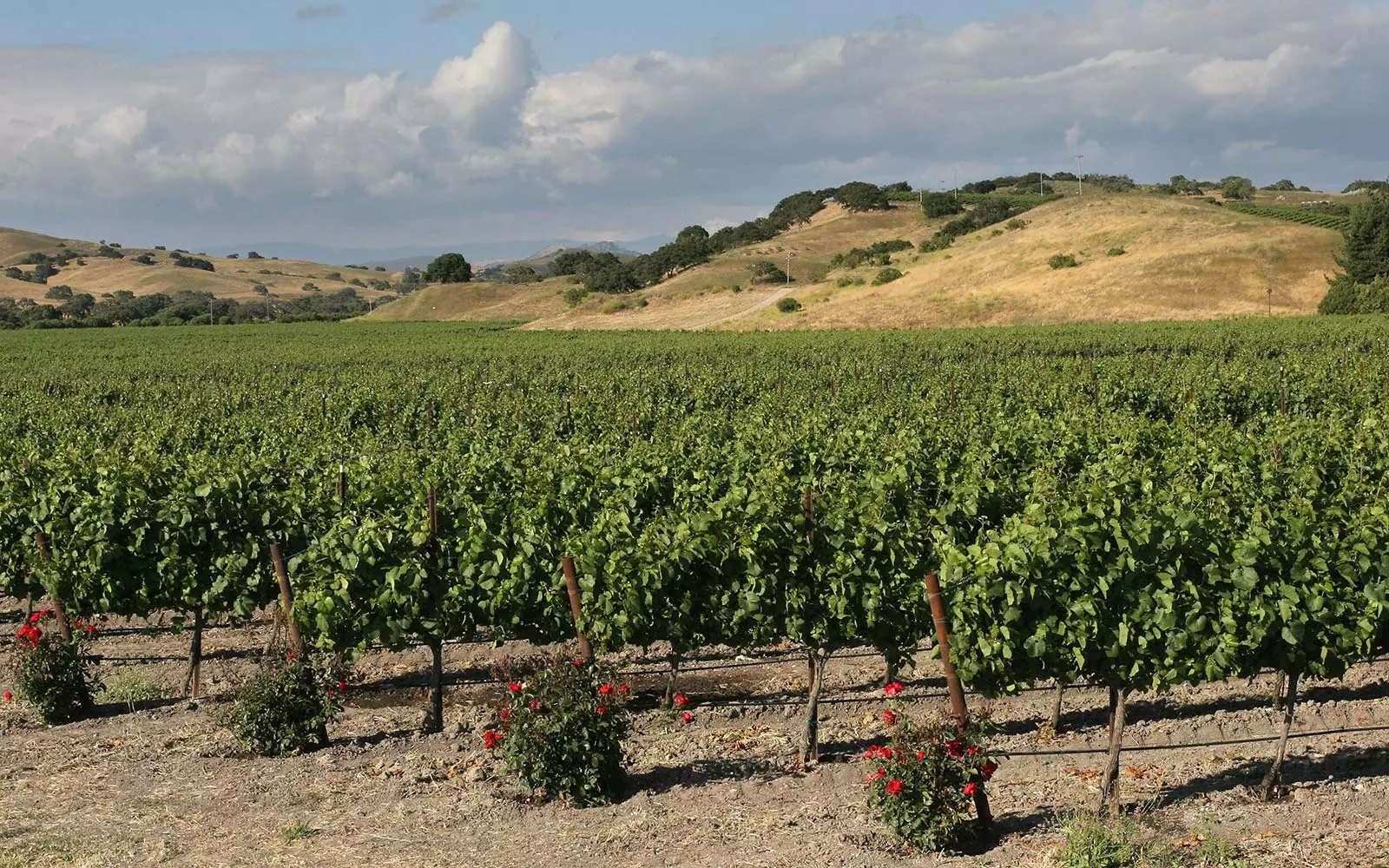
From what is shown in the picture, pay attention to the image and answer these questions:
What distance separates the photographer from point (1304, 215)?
9206 centimetres

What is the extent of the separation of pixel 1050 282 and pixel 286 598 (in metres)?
71.3

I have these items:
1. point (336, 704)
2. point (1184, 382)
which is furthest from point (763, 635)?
point (1184, 382)

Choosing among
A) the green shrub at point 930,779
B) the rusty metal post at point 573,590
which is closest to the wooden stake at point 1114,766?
the green shrub at point 930,779

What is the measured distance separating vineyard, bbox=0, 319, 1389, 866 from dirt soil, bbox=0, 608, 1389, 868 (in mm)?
552

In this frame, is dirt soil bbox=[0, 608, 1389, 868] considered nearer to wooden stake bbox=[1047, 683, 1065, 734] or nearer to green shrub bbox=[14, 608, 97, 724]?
wooden stake bbox=[1047, 683, 1065, 734]

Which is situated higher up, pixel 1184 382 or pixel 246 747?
pixel 1184 382

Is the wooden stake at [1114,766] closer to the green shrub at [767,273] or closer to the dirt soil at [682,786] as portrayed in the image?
the dirt soil at [682,786]

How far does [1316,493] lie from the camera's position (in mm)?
11148

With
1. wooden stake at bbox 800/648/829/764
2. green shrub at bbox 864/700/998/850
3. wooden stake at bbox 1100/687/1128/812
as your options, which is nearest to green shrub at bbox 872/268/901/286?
wooden stake at bbox 800/648/829/764

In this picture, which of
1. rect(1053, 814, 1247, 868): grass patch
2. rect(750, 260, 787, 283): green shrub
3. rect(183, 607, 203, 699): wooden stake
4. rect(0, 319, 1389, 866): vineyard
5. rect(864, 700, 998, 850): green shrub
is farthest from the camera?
rect(750, 260, 787, 283): green shrub

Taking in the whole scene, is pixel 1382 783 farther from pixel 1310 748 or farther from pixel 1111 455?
pixel 1111 455

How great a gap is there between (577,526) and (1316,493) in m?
7.47

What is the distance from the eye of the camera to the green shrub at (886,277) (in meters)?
87.6

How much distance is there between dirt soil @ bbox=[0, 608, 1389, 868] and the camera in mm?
7277
